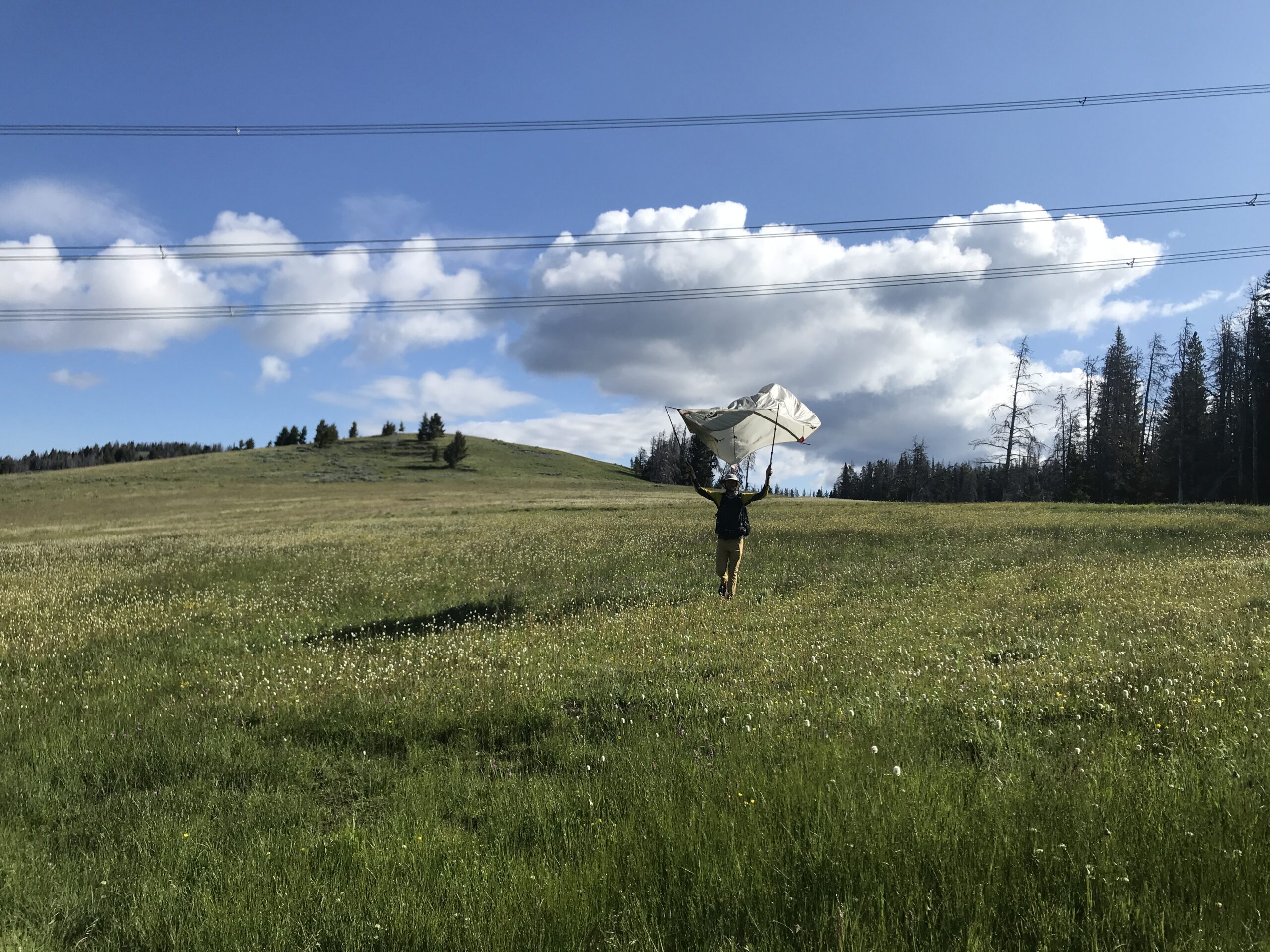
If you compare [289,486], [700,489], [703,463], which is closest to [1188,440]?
[703,463]

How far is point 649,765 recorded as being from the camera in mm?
6148

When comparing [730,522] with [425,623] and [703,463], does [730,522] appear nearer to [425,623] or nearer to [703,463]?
[425,623]

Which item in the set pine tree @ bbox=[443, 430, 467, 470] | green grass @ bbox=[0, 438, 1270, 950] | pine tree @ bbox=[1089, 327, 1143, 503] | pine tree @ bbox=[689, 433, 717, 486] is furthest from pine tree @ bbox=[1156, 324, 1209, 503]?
pine tree @ bbox=[443, 430, 467, 470]

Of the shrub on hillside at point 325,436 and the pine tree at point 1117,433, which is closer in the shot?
the pine tree at point 1117,433

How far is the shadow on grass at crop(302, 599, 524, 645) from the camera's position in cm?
1361

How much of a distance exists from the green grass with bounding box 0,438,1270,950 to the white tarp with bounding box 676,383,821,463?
11.3 feet

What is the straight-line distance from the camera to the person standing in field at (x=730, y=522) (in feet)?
53.1

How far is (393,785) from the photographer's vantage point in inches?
259

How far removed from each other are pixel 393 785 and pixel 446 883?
2.33m

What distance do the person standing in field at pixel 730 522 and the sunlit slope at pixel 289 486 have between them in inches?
1588

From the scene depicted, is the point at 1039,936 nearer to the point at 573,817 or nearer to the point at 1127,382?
the point at 573,817

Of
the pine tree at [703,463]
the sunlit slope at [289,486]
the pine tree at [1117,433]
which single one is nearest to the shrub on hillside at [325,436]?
the sunlit slope at [289,486]

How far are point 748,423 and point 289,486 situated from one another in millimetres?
91667

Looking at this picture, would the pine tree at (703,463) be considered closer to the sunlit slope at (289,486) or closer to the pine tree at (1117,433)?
the sunlit slope at (289,486)
